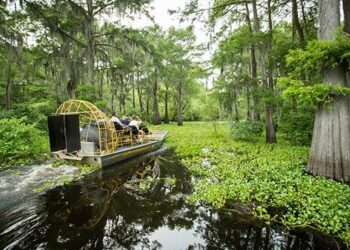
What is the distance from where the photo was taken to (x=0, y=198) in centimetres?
532

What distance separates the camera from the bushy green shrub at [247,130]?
40.2 feet

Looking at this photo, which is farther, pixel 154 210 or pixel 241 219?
pixel 154 210

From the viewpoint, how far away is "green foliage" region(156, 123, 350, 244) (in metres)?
4.25

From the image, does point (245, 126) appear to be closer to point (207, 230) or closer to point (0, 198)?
point (207, 230)

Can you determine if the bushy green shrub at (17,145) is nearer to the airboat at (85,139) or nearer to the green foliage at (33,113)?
the airboat at (85,139)

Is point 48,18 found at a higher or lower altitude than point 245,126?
higher

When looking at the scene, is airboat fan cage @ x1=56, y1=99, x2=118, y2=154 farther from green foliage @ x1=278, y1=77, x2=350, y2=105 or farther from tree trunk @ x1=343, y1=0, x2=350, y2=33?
tree trunk @ x1=343, y1=0, x2=350, y2=33

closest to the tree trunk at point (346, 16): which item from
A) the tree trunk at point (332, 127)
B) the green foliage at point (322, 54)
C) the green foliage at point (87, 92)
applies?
the tree trunk at point (332, 127)

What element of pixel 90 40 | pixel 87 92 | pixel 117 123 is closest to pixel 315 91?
pixel 117 123

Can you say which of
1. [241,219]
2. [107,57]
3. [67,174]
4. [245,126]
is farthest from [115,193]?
[107,57]

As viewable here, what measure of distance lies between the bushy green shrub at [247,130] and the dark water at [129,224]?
23.0 feet

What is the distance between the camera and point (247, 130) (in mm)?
12258

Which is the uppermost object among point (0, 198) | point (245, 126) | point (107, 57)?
point (107, 57)

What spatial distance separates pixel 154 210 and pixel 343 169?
4791 mm
